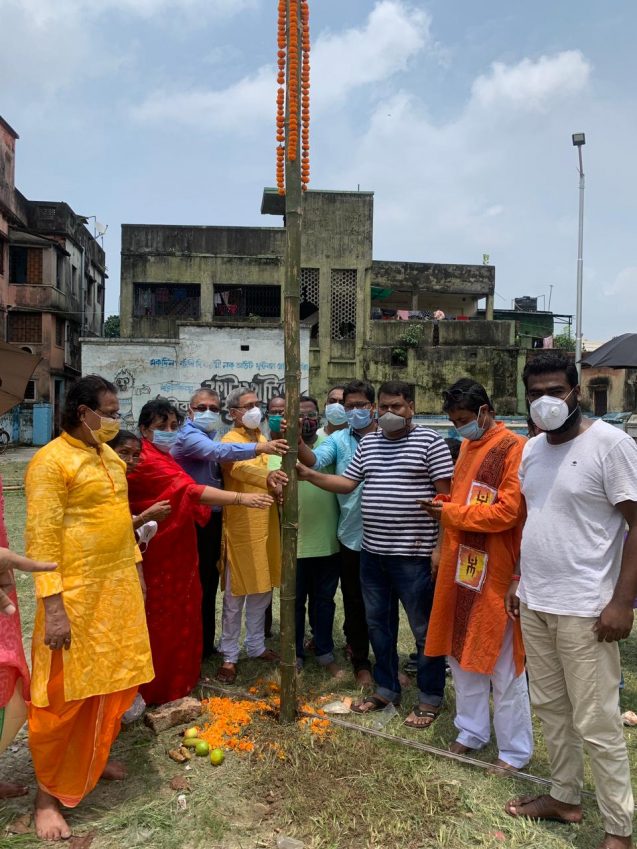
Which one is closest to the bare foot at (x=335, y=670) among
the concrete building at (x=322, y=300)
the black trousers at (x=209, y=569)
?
the black trousers at (x=209, y=569)

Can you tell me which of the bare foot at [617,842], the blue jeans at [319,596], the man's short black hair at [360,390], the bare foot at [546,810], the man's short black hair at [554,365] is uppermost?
the man's short black hair at [554,365]

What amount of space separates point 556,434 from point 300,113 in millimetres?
2389

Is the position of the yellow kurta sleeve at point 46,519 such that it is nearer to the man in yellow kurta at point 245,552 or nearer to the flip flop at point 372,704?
the man in yellow kurta at point 245,552

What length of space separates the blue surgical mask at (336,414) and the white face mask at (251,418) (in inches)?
26.6

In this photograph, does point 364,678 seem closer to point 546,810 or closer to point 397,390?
point 546,810

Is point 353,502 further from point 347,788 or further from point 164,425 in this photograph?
point 347,788

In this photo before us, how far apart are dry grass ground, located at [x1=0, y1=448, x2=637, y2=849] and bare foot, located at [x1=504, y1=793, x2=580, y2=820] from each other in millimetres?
49

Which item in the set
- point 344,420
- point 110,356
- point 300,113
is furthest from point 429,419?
point 300,113

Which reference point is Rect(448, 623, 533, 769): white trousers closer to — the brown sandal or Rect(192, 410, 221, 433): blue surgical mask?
the brown sandal

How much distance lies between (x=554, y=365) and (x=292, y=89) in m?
2.23

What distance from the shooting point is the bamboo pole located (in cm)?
375

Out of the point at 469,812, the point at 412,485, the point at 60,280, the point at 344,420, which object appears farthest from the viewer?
the point at 60,280

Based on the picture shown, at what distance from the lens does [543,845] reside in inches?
110

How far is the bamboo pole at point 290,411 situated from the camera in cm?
375
